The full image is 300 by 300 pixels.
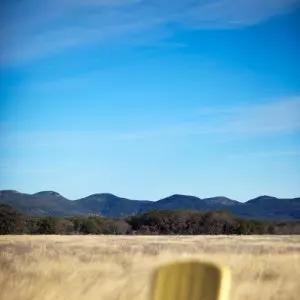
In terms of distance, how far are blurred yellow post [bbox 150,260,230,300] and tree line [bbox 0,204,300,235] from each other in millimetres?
21829

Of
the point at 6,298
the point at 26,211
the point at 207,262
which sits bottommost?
the point at 6,298

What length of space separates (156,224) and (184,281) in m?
27.8

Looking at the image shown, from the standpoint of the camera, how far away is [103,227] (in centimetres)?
2692

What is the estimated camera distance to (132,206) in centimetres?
4319

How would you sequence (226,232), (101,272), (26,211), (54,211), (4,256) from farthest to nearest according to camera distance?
(54,211)
(226,232)
(26,211)
(4,256)
(101,272)

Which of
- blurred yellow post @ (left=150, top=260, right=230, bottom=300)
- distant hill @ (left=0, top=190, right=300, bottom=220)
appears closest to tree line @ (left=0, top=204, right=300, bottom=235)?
distant hill @ (left=0, top=190, right=300, bottom=220)

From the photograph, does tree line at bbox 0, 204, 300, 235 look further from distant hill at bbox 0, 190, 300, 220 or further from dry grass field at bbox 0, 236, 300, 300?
dry grass field at bbox 0, 236, 300, 300

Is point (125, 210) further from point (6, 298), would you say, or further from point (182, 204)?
point (6, 298)

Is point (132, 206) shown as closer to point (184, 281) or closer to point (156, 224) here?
point (156, 224)

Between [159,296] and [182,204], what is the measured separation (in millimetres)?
40061

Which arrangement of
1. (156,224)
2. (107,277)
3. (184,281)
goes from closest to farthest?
(184,281), (107,277), (156,224)

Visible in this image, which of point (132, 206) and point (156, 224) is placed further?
point (132, 206)

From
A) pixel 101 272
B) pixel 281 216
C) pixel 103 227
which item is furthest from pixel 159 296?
pixel 281 216

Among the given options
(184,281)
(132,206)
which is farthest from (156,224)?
(184,281)
